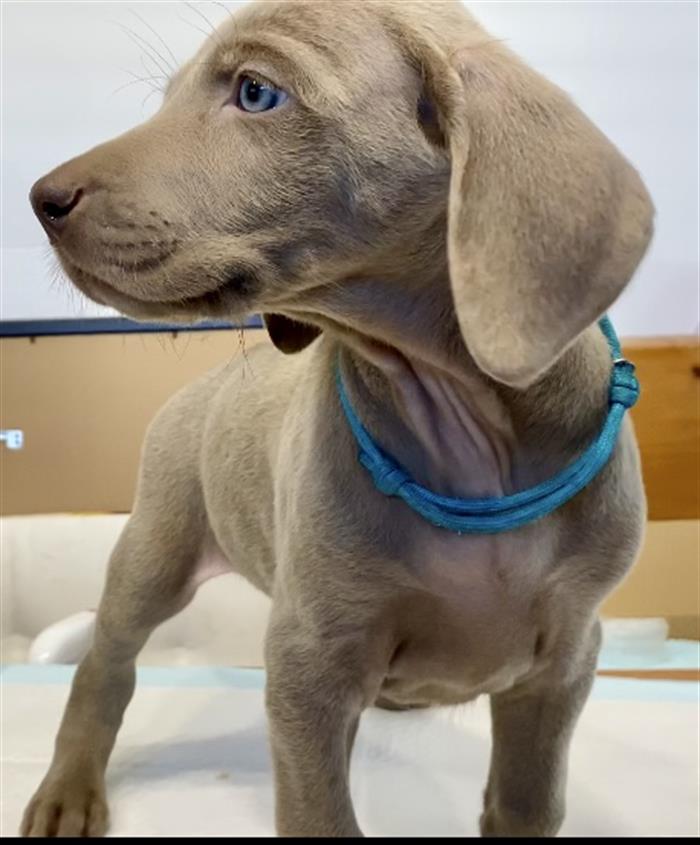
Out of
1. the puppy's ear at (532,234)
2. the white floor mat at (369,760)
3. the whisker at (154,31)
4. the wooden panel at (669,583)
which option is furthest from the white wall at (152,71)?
the puppy's ear at (532,234)

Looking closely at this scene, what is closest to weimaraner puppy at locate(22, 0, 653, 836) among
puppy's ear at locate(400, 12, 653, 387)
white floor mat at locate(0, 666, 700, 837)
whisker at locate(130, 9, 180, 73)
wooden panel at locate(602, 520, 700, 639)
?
puppy's ear at locate(400, 12, 653, 387)

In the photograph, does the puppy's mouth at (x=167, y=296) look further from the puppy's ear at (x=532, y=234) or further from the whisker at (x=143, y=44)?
the whisker at (x=143, y=44)

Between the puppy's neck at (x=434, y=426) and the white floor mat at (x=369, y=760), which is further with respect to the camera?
the white floor mat at (x=369, y=760)

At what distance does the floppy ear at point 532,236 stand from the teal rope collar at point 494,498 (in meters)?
0.18

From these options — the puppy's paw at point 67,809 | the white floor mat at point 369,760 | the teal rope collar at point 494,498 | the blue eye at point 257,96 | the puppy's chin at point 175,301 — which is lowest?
the white floor mat at point 369,760

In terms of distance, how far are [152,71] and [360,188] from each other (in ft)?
2.60

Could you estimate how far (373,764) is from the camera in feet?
4.60

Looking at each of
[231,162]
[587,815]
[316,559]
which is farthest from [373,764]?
[231,162]

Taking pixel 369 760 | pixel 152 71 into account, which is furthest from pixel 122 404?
pixel 369 760

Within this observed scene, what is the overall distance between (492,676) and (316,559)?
198mm

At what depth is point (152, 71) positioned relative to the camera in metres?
1.51

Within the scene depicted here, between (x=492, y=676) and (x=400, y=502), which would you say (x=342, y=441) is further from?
(x=492, y=676)

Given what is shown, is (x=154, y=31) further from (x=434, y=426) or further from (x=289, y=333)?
(x=434, y=426)

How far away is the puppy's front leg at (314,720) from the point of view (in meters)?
0.95
